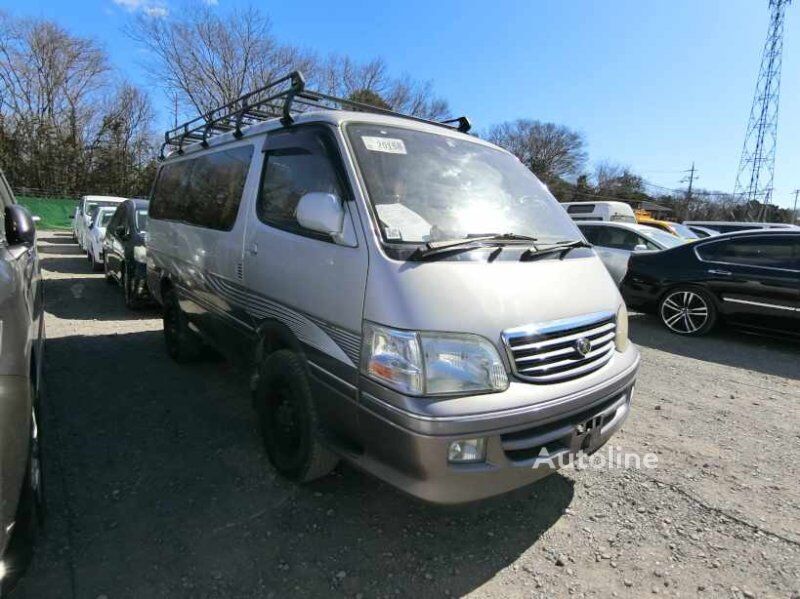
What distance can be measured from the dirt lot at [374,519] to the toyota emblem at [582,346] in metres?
0.79

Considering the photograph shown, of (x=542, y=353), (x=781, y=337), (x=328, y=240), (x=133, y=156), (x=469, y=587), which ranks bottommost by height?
(x=469, y=587)

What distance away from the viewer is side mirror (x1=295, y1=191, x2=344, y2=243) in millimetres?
2398

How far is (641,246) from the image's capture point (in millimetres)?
8516

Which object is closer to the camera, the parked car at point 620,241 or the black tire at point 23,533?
the black tire at point 23,533

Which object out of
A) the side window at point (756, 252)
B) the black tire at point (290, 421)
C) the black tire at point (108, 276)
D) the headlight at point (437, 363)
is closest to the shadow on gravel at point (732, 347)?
the side window at point (756, 252)

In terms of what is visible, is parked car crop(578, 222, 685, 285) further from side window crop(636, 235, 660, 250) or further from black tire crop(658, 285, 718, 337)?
black tire crop(658, 285, 718, 337)

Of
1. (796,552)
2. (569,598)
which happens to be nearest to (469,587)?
(569,598)

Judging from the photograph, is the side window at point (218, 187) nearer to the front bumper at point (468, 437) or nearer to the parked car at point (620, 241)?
the front bumper at point (468, 437)

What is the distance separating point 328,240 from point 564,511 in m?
2.07

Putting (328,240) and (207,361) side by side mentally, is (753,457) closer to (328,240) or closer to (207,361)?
(328,240)

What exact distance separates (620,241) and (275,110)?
22.7ft

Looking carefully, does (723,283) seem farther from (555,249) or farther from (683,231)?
(683,231)

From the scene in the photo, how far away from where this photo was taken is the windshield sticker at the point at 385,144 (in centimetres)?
269

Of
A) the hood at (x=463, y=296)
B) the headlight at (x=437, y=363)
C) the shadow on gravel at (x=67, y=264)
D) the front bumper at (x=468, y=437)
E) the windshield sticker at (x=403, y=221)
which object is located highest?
the windshield sticker at (x=403, y=221)
